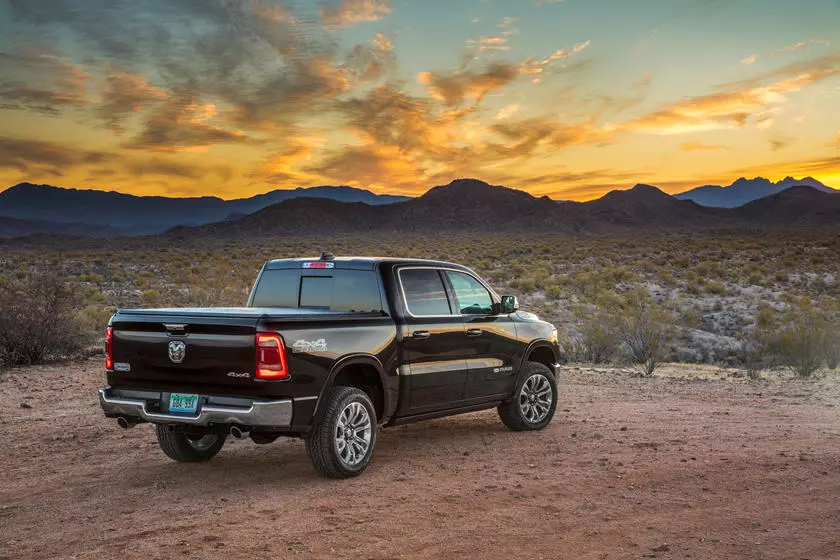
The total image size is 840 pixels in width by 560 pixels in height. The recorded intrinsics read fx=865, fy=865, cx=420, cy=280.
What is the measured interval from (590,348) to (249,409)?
1340cm

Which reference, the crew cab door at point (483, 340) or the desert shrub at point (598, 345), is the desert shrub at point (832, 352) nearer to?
the desert shrub at point (598, 345)

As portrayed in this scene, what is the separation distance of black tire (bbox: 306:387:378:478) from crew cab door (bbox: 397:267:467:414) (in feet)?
2.31

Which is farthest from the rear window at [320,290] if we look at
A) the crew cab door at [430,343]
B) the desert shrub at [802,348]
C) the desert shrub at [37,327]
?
the desert shrub at [802,348]

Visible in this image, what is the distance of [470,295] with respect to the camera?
9711 mm

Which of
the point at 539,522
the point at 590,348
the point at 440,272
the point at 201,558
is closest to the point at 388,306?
Result: the point at 440,272

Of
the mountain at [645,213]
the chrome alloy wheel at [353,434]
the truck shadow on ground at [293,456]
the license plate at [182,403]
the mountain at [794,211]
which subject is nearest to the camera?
the license plate at [182,403]

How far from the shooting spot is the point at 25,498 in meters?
7.51

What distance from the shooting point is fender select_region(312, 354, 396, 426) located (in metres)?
7.64

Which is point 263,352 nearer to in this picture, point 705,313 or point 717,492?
point 717,492

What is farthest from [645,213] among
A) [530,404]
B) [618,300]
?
[530,404]

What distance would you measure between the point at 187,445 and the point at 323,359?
219cm

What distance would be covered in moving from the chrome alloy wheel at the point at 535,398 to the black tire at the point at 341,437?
278cm

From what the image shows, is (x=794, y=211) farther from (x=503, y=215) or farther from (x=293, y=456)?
(x=293, y=456)

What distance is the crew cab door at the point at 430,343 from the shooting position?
8.67m
